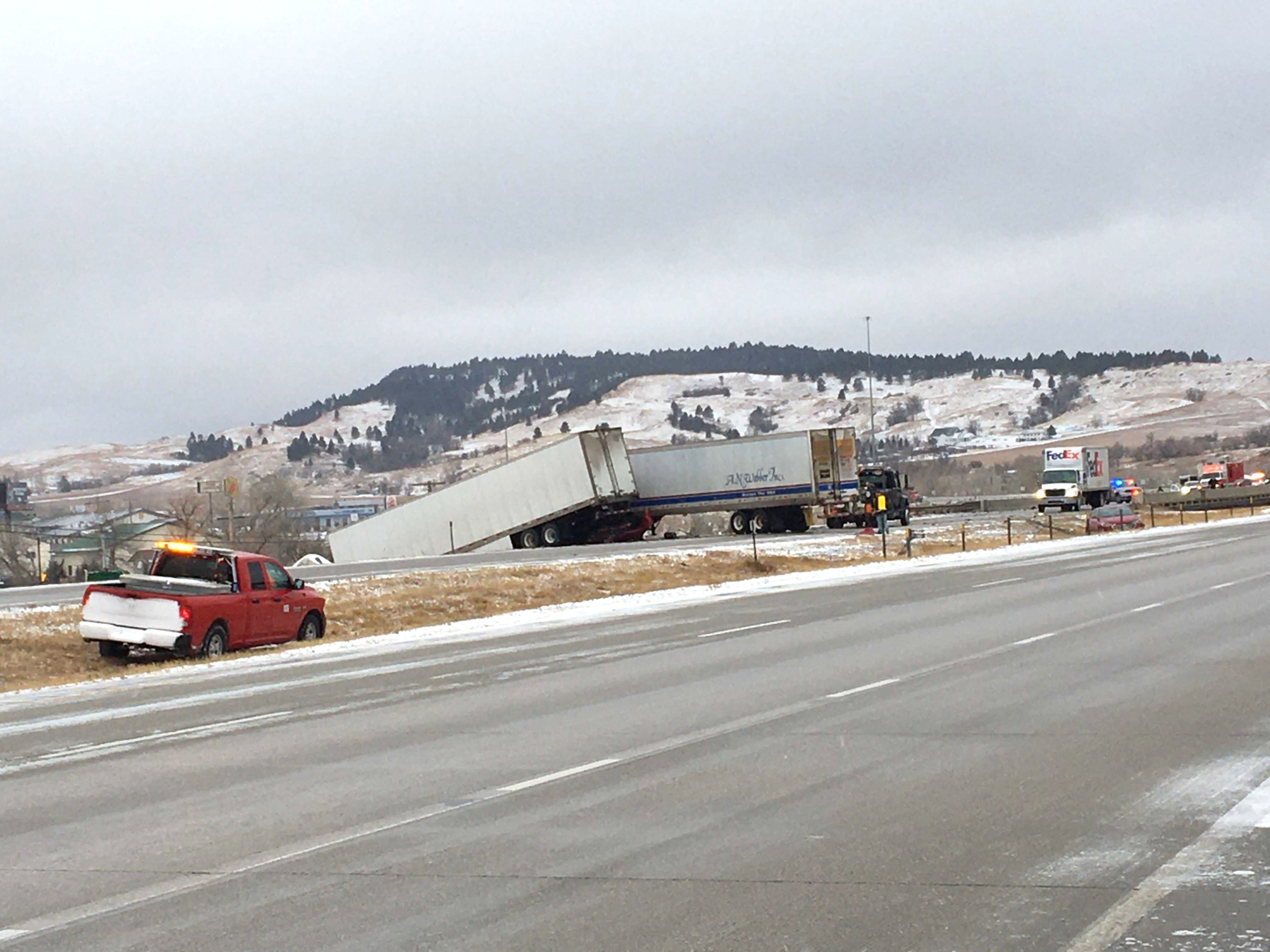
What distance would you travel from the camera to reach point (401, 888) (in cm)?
678

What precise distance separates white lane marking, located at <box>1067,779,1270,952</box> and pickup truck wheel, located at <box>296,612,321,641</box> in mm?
18245

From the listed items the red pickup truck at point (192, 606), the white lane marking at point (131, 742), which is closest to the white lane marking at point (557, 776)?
the white lane marking at point (131, 742)

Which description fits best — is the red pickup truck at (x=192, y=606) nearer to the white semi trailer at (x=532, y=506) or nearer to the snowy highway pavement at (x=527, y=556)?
the snowy highway pavement at (x=527, y=556)

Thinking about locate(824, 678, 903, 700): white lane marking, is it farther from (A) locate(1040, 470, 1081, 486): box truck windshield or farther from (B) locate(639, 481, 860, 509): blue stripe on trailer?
(A) locate(1040, 470, 1081, 486): box truck windshield

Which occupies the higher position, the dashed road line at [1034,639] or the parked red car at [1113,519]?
the dashed road line at [1034,639]

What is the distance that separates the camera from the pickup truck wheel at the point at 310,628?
24.4 meters

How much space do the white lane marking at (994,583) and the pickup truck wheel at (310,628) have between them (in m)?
12.8

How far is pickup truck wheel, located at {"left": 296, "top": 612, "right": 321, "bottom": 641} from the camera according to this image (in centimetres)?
2444

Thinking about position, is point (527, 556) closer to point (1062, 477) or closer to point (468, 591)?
point (468, 591)

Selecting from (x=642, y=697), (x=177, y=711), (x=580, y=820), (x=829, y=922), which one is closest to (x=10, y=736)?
(x=177, y=711)

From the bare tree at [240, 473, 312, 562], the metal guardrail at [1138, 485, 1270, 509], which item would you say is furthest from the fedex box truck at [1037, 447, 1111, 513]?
the bare tree at [240, 473, 312, 562]

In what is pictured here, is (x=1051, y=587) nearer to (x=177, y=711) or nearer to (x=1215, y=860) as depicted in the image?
(x=177, y=711)

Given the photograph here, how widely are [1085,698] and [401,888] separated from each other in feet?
25.8

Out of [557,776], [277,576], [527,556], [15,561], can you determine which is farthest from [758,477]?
[557,776]
